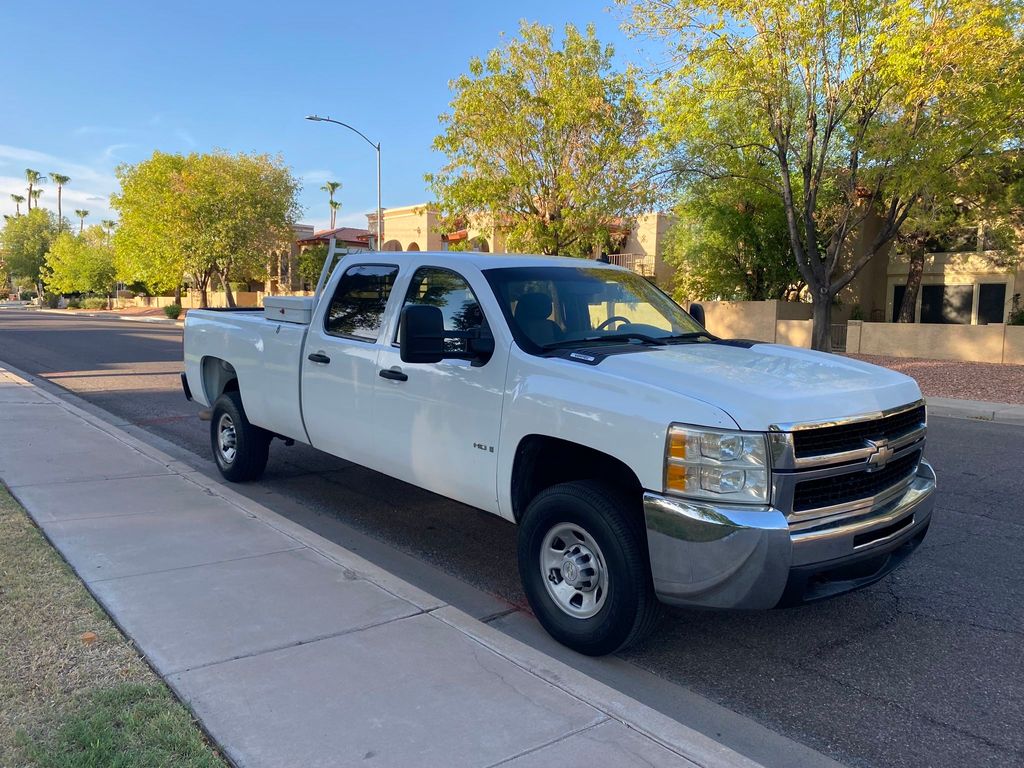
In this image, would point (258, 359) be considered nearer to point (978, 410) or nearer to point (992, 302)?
point (978, 410)

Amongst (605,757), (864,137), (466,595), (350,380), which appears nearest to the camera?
(605,757)

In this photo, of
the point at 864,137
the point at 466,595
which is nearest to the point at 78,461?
the point at 466,595

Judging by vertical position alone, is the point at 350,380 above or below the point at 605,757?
above

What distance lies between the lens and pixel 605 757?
8.98 ft

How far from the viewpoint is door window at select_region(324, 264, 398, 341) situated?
5258 millimetres

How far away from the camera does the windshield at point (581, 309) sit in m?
4.42

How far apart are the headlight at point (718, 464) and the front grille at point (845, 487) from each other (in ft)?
0.72

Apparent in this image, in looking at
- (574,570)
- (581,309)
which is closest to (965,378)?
(581,309)

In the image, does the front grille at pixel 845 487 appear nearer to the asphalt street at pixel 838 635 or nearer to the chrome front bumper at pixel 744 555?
the chrome front bumper at pixel 744 555

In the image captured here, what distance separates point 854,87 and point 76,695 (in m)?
16.6

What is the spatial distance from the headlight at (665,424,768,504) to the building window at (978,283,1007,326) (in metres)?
27.9

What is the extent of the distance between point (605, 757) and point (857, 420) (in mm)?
1819

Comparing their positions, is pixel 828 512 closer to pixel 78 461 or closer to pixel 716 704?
pixel 716 704

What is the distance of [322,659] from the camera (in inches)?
135
